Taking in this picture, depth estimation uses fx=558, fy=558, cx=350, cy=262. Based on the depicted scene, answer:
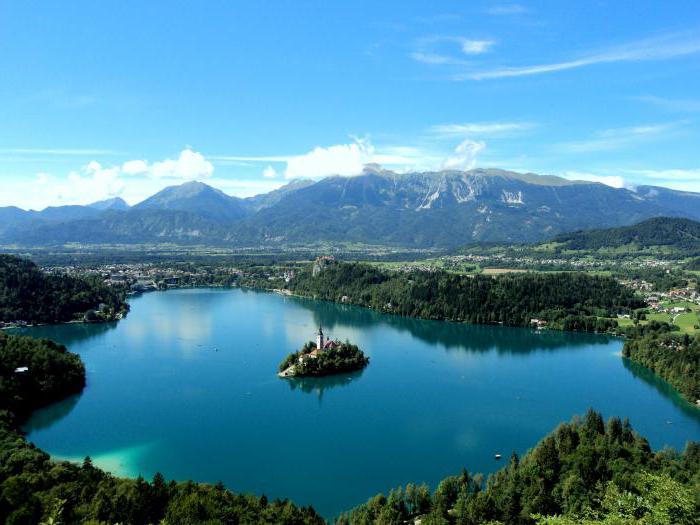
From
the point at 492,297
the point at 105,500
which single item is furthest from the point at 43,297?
the point at 105,500

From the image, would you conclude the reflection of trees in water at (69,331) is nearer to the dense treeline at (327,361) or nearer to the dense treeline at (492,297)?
the dense treeline at (327,361)

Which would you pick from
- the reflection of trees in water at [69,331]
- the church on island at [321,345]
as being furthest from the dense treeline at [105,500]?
the reflection of trees in water at [69,331]

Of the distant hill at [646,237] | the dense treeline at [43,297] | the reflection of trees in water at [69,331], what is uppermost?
the distant hill at [646,237]

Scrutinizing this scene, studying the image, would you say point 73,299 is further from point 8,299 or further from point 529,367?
point 529,367

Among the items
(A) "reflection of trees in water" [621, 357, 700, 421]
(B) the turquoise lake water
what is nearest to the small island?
(B) the turquoise lake water

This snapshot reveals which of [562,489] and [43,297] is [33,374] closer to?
[562,489]

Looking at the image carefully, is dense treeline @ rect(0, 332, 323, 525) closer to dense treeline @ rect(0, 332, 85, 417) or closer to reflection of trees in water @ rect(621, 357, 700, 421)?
dense treeline @ rect(0, 332, 85, 417)

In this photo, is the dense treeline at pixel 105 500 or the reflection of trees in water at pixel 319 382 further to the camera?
the reflection of trees in water at pixel 319 382
